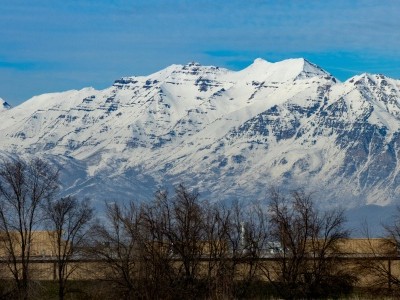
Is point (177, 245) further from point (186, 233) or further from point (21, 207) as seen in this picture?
point (21, 207)

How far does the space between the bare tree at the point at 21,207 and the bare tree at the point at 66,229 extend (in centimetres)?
130

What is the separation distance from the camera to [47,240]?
307 feet

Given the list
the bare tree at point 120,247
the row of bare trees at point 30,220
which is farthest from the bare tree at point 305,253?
the row of bare trees at point 30,220

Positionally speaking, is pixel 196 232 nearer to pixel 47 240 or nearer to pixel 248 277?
pixel 248 277

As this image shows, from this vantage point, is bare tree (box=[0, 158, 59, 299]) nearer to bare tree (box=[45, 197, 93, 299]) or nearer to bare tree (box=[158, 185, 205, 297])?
bare tree (box=[45, 197, 93, 299])

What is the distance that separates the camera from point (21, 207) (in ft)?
248

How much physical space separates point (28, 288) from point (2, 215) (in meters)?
5.15

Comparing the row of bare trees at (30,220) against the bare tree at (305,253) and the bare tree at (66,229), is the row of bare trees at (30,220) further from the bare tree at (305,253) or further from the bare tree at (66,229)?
the bare tree at (305,253)

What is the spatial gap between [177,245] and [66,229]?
1186cm

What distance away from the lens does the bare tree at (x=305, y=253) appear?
79.7 m

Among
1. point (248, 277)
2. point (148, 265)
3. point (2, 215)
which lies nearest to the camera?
point (148, 265)

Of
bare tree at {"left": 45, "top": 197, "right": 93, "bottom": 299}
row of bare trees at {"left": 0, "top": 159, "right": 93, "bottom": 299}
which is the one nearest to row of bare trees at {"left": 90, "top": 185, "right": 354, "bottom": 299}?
bare tree at {"left": 45, "top": 197, "right": 93, "bottom": 299}

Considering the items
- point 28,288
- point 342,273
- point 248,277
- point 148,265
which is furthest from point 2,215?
point 342,273

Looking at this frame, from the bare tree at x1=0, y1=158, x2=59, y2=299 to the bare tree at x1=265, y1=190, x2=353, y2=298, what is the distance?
16516 millimetres
